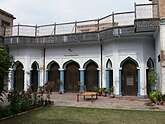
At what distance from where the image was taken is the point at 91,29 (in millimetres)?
17781

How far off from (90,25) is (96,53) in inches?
95.0

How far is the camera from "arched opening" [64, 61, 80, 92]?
1880 cm

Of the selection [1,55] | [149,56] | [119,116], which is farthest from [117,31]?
[1,55]

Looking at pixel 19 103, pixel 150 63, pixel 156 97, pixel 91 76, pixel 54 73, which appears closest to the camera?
pixel 19 103

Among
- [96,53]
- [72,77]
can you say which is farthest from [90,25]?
[72,77]

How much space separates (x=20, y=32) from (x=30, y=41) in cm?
141

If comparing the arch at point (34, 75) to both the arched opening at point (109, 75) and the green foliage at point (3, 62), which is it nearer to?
the arched opening at point (109, 75)

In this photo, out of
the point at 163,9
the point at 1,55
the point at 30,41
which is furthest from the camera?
the point at 30,41

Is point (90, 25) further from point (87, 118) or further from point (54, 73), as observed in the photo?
point (87, 118)

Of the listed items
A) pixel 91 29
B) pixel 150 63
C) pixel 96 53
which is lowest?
pixel 150 63

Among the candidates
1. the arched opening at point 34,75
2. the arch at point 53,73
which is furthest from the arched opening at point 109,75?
the arched opening at point 34,75

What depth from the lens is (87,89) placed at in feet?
59.7

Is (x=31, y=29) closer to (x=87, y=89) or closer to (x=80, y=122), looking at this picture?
(x=87, y=89)

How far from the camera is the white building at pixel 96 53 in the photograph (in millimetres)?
13889
